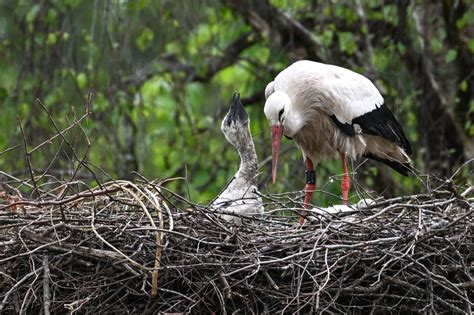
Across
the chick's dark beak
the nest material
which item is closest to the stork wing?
the chick's dark beak

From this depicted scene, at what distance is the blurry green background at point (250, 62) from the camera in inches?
362

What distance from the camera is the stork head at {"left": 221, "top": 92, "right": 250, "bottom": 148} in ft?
21.9

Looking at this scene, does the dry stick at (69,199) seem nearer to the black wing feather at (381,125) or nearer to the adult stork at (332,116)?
the adult stork at (332,116)

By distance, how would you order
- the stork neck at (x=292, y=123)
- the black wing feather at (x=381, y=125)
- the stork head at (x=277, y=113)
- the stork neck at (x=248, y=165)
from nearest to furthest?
the stork neck at (x=248, y=165), the stork head at (x=277, y=113), the stork neck at (x=292, y=123), the black wing feather at (x=381, y=125)

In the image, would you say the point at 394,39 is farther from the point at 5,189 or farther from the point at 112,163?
the point at 5,189

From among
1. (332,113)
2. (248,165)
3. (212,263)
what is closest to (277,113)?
(332,113)

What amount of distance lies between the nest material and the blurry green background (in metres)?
3.54

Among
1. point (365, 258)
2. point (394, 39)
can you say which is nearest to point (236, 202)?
point (365, 258)

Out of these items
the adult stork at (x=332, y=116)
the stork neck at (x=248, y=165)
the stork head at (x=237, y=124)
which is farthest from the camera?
the adult stork at (x=332, y=116)

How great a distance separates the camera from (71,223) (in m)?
5.25

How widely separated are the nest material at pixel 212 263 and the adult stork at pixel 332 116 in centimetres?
207

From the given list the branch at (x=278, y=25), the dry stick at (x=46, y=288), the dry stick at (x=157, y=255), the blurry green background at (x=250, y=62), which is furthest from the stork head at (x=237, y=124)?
the branch at (x=278, y=25)

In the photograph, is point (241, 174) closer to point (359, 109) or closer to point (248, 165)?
point (248, 165)

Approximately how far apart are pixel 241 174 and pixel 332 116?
1431 millimetres
